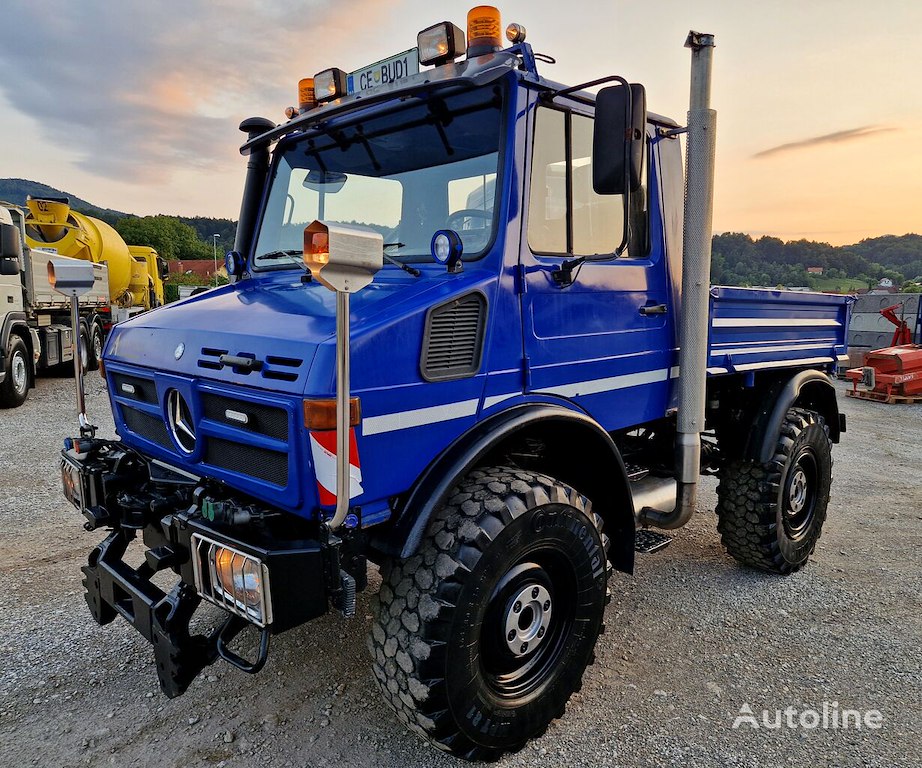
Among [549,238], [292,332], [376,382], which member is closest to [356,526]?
[376,382]

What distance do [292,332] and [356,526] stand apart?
2.30 feet

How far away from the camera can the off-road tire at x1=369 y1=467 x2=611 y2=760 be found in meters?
2.37

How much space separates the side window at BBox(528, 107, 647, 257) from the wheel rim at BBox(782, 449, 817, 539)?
2.13 m

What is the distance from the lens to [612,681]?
10.3ft

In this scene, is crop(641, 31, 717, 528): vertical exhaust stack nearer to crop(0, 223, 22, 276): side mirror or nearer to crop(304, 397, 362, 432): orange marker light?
crop(304, 397, 362, 432): orange marker light

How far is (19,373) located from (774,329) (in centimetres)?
1088

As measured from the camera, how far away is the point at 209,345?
2.54 metres

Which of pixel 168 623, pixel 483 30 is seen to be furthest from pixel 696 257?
pixel 168 623

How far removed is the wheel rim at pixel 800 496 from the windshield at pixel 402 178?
9.42 feet

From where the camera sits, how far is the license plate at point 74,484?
117 inches

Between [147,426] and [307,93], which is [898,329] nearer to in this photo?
[307,93]

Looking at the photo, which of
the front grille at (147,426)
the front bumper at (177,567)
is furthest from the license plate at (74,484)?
the front grille at (147,426)

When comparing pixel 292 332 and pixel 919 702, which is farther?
pixel 919 702

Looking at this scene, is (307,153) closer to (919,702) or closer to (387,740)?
(387,740)
